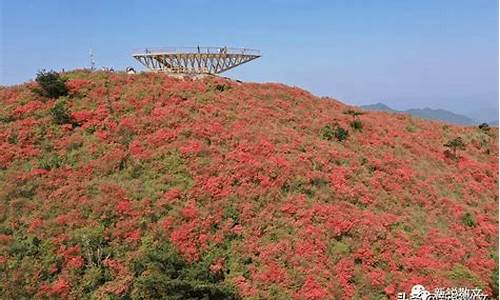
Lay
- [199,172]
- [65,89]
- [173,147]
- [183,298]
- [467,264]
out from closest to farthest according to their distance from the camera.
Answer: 1. [183,298]
2. [467,264]
3. [199,172]
4. [173,147]
5. [65,89]

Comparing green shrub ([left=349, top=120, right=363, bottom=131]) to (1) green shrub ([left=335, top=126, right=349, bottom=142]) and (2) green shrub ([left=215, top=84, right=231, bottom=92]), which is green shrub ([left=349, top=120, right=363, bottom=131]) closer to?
(1) green shrub ([left=335, top=126, right=349, bottom=142])

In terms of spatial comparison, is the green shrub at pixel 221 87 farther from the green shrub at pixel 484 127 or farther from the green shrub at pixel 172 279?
the green shrub at pixel 484 127

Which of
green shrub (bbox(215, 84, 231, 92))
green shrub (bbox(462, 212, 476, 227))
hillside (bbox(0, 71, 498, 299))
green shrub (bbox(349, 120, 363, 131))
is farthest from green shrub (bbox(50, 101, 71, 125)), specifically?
green shrub (bbox(462, 212, 476, 227))

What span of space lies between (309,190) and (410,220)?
18.3ft

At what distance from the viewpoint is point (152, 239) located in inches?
790

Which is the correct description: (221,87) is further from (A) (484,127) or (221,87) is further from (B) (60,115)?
(A) (484,127)

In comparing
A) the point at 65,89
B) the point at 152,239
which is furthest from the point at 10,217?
the point at 65,89

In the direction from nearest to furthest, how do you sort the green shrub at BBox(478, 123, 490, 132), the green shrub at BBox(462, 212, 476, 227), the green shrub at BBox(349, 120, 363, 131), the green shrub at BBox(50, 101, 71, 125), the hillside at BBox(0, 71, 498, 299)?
1. the hillside at BBox(0, 71, 498, 299)
2. the green shrub at BBox(462, 212, 476, 227)
3. the green shrub at BBox(50, 101, 71, 125)
4. the green shrub at BBox(349, 120, 363, 131)
5. the green shrub at BBox(478, 123, 490, 132)

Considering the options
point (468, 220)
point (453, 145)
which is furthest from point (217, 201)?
point (453, 145)

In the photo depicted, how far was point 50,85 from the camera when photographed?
3073 centimetres

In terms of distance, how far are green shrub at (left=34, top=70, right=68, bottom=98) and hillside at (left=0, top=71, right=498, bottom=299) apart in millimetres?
520

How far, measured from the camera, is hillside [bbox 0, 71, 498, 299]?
1883 cm

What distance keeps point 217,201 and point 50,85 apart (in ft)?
51.0

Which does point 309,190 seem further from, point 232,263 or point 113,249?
point 113,249
